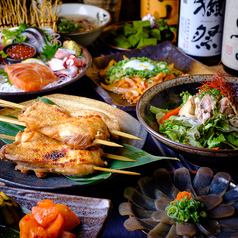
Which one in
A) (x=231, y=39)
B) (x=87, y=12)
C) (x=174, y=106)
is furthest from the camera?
(x=87, y=12)

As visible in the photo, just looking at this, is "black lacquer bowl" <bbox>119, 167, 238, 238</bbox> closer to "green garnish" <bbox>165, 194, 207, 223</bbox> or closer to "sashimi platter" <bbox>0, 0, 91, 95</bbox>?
"green garnish" <bbox>165, 194, 207, 223</bbox>

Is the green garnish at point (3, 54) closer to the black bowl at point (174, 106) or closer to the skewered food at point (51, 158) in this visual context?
the skewered food at point (51, 158)

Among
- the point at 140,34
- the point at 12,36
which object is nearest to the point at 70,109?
the point at 12,36

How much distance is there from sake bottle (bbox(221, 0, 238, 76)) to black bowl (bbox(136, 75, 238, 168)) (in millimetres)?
902

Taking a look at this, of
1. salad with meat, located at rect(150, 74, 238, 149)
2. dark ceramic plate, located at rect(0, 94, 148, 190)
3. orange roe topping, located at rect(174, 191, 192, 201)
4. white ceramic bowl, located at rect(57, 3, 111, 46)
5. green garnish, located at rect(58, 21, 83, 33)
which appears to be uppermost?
white ceramic bowl, located at rect(57, 3, 111, 46)

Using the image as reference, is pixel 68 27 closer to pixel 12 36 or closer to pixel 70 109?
pixel 12 36

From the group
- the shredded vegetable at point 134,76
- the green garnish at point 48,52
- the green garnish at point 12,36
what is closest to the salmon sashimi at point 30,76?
the green garnish at point 48,52

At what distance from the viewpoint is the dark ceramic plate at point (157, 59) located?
2754 mm

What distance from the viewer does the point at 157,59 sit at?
337 centimetres

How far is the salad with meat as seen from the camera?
66.5 inches

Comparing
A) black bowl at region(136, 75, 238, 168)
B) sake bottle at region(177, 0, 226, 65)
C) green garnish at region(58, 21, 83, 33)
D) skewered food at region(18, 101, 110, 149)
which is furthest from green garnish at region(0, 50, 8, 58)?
sake bottle at region(177, 0, 226, 65)

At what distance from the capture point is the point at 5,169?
1.59 metres

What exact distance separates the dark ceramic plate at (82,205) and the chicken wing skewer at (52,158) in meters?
0.17

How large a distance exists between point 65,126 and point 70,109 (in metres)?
0.60
